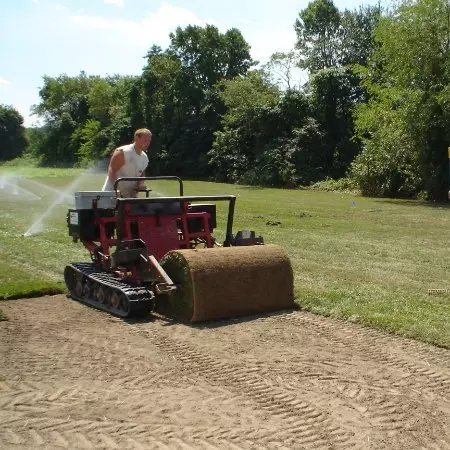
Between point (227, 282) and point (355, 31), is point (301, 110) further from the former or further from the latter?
point (227, 282)

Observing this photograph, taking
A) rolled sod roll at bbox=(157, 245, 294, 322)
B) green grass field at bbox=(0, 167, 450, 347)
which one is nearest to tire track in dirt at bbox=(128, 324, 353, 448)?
rolled sod roll at bbox=(157, 245, 294, 322)

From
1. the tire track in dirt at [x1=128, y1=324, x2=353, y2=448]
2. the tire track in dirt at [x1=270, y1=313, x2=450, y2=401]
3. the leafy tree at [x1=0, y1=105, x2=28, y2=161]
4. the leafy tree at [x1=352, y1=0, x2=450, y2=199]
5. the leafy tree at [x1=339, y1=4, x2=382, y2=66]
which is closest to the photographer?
the tire track in dirt at [x1=128, y1=324, x2=353, y2=448]

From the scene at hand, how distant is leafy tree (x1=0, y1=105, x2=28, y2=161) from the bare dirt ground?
104 metres

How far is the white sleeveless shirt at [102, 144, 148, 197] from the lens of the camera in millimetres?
9156

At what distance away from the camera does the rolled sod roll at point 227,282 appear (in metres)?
7.59

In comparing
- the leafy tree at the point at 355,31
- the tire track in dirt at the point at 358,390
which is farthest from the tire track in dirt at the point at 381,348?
the leafy tree at the point at 355,31

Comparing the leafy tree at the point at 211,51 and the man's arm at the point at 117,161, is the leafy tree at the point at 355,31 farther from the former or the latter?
the man's arm at the point at 117,161

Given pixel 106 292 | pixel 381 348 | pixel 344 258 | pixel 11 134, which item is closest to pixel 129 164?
pixel 106 292

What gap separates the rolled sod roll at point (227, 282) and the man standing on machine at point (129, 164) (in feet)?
→ 5.14

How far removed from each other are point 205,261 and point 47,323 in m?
1.90

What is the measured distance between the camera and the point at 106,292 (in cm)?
837

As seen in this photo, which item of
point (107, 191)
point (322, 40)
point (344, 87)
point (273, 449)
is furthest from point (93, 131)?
point (273, 449)

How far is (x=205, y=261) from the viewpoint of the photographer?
7734 mm

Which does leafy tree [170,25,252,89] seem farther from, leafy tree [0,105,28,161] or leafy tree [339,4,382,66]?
leafy tree [0,105,28,161]
